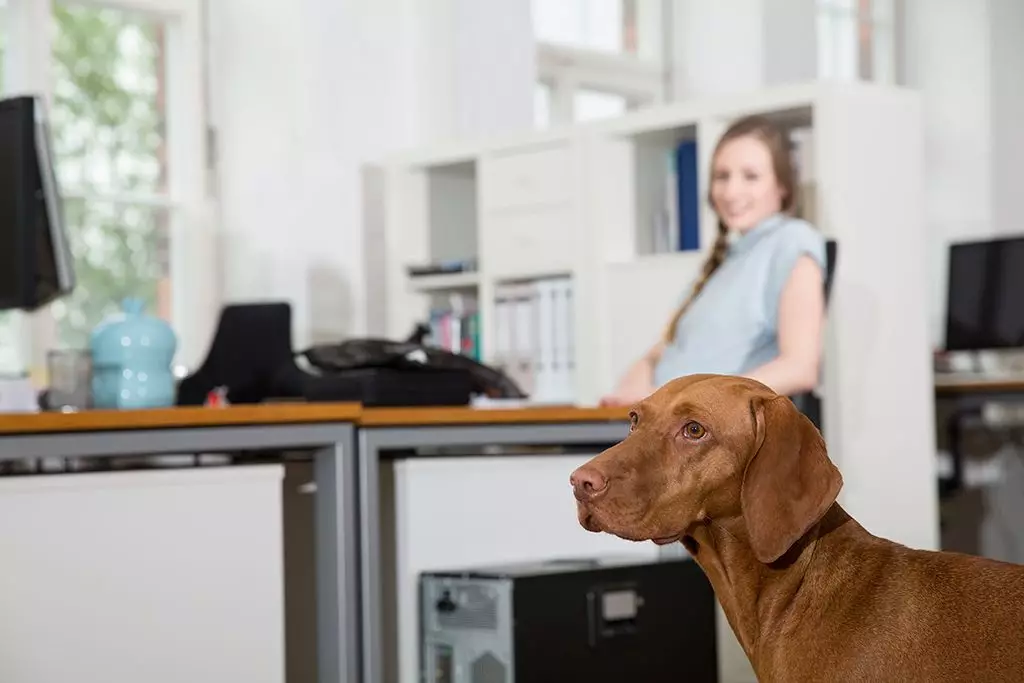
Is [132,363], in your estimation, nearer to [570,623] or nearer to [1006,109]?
[570,623]

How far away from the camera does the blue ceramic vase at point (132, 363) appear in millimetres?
2924

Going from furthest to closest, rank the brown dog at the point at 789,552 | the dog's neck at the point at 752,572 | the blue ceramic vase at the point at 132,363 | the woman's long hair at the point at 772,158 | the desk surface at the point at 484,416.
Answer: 1. the woman's long hair at the point at 772,158
2. the desk surface at the point at 484,416
3. the blue ceramic vase at the point at 132,363
4. the dog's neck at the point at 752,572
5. the brown dog at the point at 789,552

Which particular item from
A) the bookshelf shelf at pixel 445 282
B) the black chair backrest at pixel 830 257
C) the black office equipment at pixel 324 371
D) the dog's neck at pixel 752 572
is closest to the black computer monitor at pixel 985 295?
the bookshelf shelf at pixel 445 282

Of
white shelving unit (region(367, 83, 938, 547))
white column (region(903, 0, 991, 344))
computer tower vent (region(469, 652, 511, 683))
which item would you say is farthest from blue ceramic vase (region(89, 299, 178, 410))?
white column (region(903, 0, 991, 344))

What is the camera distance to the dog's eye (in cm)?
192

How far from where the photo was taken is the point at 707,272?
3.75 m

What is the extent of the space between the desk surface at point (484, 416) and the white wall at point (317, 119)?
2.86 m

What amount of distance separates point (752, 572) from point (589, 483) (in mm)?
263

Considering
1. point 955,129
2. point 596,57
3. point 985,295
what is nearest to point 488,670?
point 985,295

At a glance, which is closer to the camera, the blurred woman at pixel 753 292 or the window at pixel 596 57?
the blurred woman at pixel 753 292

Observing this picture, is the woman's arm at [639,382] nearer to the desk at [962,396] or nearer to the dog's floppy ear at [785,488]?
the dog's floppy ear at [785,488]

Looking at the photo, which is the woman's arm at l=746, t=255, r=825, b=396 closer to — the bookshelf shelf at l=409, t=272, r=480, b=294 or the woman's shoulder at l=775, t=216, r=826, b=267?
the woman's shoulder at l=775, t=216, r=826, b=267

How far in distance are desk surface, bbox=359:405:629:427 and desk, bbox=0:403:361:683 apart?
0.23ft

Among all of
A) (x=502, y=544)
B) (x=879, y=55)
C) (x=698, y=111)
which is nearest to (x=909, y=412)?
(x=698, y=111)
